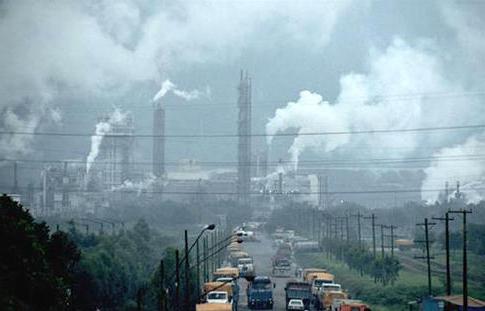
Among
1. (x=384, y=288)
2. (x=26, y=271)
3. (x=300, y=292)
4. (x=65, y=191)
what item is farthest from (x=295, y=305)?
(x=65, y=191)

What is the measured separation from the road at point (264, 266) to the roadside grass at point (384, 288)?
3.99 m

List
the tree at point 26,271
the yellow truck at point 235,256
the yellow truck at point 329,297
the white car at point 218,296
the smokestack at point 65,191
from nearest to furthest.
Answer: the tree at point 26,271 < the white car at point 218,296 < the yellow truck at point 329,297 < the yellow truck at point 235,256 < the smokestack at point 65,191

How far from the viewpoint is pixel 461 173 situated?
156m

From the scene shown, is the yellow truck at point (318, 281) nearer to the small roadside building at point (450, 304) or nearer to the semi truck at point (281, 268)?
the small roadside building at point (450, 304)

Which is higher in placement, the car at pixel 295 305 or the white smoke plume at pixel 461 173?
the white smoke plume at pixel 461 173

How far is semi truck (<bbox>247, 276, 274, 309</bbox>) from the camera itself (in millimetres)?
41906

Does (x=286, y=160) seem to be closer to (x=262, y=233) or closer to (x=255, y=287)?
(x=262, y=233)

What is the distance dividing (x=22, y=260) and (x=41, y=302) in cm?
138

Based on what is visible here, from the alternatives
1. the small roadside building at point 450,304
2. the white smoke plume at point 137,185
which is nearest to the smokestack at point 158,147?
the white smoke plume at point 137,185

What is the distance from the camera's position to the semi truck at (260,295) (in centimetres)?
4191

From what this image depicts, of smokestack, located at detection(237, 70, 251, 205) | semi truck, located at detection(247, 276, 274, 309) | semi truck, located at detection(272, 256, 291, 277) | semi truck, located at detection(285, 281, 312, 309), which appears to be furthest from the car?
smokestack, located at detection(237, 70, 251, 205)

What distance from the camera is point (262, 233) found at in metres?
104

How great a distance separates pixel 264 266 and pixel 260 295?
23918mm

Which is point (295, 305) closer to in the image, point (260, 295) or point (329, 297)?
point (329, 297)
